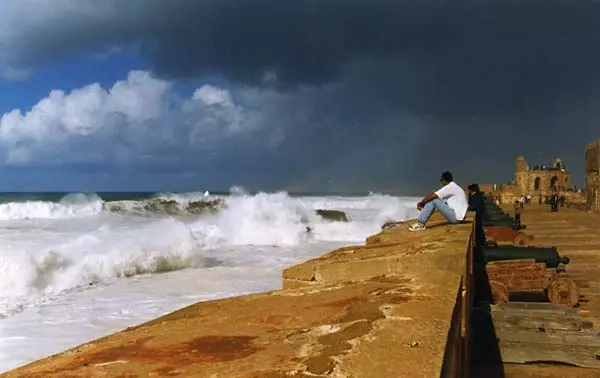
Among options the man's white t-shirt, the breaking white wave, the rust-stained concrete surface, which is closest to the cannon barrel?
the man's white t-shirt

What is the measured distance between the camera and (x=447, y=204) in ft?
25.3

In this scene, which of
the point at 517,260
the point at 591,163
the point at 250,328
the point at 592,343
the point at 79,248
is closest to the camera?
the point at 250,328

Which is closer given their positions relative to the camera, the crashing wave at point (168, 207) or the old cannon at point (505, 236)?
the old cannon at point (505, 236)

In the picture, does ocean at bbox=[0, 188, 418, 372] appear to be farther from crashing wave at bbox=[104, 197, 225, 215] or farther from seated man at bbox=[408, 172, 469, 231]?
crashing wave at bbox=[104, 197, 225, 215]

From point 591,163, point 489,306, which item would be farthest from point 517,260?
point 591,163

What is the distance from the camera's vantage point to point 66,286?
1321cm

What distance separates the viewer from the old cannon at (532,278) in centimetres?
590

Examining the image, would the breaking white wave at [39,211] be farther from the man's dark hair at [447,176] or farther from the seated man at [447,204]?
the seated man at [447,204]

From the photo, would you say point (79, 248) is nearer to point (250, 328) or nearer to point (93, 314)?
point (93, 314)

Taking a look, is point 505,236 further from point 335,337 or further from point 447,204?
point 335,337

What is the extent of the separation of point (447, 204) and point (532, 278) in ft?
5.91

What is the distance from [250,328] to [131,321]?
24.0 ft

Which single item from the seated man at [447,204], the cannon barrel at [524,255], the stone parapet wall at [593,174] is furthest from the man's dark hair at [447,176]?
the stone parapet wall at [593,174]

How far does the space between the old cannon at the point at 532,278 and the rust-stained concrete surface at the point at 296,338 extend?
318 centimetres
